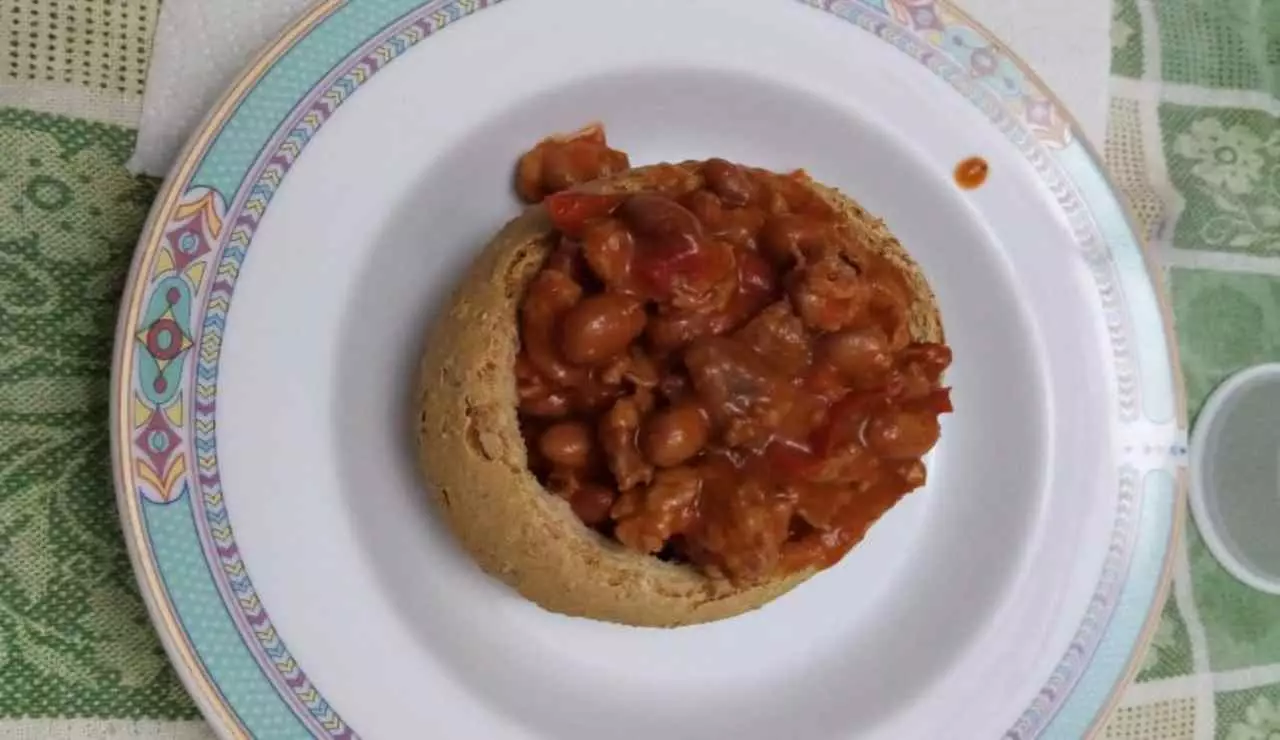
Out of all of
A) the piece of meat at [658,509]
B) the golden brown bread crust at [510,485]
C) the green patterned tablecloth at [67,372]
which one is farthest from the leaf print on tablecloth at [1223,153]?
the green patterned tablecloth at [67,372]

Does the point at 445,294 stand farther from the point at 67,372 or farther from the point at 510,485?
the point at 67,372

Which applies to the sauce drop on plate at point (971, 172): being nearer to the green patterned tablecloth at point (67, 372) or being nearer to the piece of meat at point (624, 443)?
the piece of meat at point (624, 443)

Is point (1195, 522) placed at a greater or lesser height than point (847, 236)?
lesser

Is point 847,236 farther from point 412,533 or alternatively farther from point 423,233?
point 412,533

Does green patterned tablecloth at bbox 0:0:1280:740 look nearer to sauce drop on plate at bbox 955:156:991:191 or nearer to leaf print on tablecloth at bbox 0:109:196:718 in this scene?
leaf print on tablecloth at bbox 0:109:196:718

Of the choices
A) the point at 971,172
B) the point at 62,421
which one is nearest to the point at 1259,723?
the point at 971,172

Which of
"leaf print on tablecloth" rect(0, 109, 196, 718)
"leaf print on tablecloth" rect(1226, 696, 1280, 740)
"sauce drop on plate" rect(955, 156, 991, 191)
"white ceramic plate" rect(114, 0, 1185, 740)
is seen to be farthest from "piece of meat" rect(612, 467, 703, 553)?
"leaf print on tablecloth" rect(1226, 696, 1280, 740)

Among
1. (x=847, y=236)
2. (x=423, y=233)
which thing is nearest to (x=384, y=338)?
(x=423, y=233)
